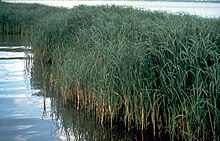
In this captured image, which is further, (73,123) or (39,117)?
(39,117)

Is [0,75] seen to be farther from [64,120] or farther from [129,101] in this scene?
[129,101]

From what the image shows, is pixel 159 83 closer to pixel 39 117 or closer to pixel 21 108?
pixel 39 117

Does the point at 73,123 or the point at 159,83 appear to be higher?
the point at 159,83

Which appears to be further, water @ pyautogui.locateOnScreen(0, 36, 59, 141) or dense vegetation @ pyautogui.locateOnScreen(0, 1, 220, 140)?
water @ pyautogui.locateOnScreen(0, 36, 59, 141)

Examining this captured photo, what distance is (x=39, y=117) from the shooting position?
26.2 feet

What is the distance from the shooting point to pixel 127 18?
1129 centimetres

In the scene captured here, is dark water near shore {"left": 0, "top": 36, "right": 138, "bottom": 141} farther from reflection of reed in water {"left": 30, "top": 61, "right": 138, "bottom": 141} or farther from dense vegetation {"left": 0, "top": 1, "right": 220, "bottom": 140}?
dense vegetation {"left": 0, "top": 1, "right": 220, "bottom": 140}

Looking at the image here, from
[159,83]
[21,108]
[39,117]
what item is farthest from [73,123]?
[159,83]

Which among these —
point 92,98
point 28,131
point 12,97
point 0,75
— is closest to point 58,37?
point 0,75

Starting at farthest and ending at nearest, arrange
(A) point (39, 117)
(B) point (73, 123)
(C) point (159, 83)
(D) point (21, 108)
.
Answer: (D) point (21, 108)
(A) point (39, 117)
(B) point (73, 123)
(C) point (159, 83)

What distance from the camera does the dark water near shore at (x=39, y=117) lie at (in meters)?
6.85

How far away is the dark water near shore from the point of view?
6.85m

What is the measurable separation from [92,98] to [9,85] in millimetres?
3977

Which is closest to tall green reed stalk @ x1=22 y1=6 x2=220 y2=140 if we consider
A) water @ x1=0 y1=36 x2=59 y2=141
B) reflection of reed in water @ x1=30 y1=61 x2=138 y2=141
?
reflection of reed in water @ x1=30 y1=61 x2=138 y2=141
